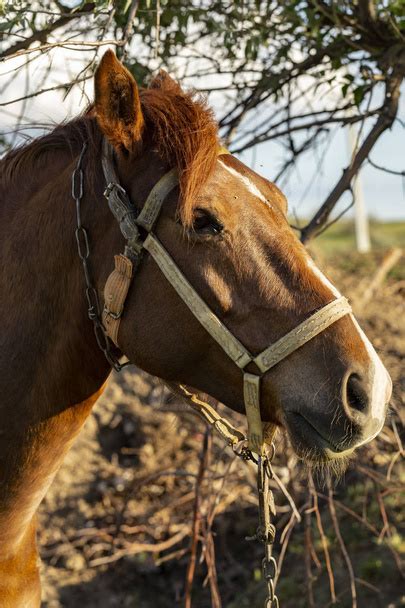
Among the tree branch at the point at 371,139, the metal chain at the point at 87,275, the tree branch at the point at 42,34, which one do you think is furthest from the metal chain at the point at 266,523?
the tree branch at the point at 42,34

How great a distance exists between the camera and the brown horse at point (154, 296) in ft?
6.87

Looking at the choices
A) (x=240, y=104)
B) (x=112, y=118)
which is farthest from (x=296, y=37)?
(x=112, y=118)

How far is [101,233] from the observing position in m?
2.33

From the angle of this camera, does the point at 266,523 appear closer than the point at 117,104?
No

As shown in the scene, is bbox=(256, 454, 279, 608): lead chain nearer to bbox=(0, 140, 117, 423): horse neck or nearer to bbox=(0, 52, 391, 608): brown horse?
bbox=(0, 52, 391, 608): brown horse

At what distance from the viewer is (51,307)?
2338mm

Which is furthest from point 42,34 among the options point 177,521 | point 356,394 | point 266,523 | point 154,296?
point 177,521

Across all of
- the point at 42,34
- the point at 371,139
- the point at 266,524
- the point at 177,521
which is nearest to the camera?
the point at 266,524

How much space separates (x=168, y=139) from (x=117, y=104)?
0.61 feet

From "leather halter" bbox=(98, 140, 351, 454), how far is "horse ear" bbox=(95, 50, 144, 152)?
3.9 inches

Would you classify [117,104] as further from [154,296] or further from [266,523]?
[266,523]

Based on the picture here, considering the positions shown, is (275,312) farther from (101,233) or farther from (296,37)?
(296,37)

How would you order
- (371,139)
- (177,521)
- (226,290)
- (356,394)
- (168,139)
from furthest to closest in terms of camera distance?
(177,521)
(371,139)
(168,139)
(226,290)
(356,394)

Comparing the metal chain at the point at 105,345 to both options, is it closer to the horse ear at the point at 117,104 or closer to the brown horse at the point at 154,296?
the brown horse at the point at 154,296
